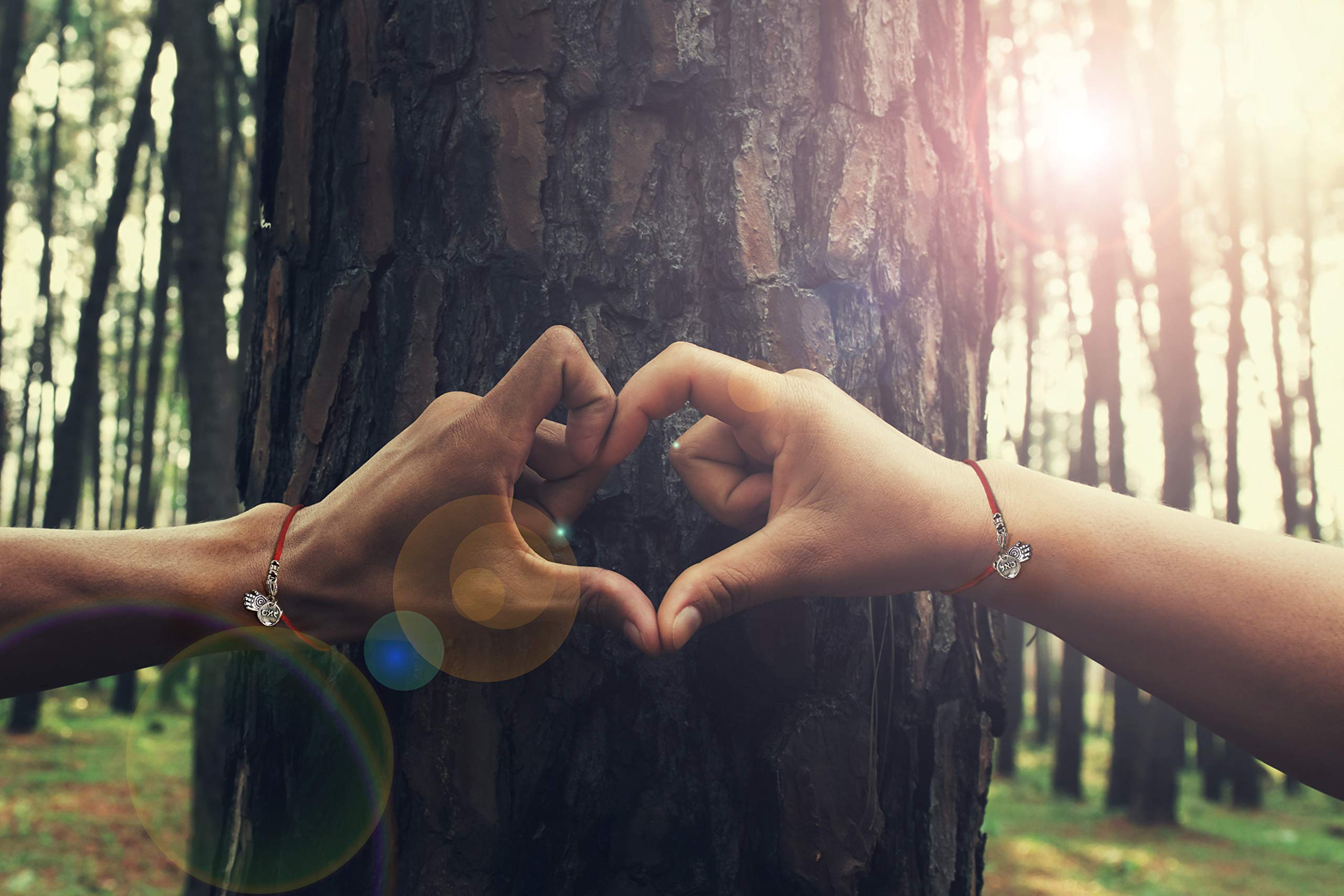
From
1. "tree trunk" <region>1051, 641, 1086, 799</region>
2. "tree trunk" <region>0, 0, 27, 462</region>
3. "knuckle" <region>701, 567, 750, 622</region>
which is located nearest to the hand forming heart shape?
"knuckle" <region>701, 567, 750, 622</region>

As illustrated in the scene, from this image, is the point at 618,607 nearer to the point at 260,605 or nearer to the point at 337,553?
the point at 337,553

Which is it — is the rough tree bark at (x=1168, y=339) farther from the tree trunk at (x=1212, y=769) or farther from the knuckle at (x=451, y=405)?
the knuckle at (x=451, y=405)

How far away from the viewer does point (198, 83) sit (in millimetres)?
7219

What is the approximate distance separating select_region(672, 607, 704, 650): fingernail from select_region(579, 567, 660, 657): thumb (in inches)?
1.5

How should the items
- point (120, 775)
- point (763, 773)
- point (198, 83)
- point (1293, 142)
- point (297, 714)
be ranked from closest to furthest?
point (763, 773) → point (297, 714) → point (198, 83) → point (120, 775) → point (1293, 142)

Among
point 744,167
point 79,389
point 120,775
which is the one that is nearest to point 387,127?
point 744,167

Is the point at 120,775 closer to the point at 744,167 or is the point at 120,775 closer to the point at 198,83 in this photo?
the point at 198,83

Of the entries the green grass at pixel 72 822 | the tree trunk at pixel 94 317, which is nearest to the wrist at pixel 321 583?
the green grass at pixel 72 822

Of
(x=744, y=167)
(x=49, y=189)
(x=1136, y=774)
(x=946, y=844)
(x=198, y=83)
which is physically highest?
(x=49, y=189)

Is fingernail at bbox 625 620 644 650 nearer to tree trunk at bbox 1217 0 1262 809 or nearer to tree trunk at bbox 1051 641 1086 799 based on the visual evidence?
tree trunk at bbox 1051 641 1086 799

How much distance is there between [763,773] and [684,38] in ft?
4.98

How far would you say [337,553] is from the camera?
1.38 meters

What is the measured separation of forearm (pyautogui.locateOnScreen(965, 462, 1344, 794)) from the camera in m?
1.34

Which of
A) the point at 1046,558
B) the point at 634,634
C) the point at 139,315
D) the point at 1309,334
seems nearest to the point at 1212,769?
the point at 1309,334
